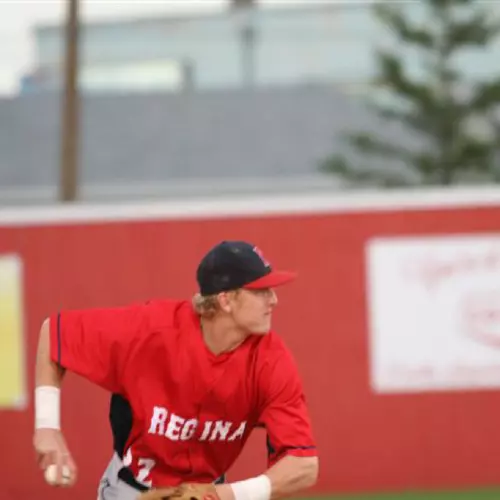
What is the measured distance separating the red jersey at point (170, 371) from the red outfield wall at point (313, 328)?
532cm

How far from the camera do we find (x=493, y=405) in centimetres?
1074

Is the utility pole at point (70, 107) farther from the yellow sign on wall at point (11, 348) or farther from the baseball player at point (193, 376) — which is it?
the baseball player at point (193, 376)

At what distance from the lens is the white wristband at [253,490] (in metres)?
4.95

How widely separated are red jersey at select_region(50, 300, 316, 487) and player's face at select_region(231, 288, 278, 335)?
0.17m

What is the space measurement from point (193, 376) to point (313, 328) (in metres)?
5.61

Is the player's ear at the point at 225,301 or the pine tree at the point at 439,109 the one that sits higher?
the pine tree at the point at 439,109

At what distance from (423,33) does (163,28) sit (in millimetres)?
8014

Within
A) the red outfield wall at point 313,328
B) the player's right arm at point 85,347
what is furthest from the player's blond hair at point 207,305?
the red outfield wall at point 313,328

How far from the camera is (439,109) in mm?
28609

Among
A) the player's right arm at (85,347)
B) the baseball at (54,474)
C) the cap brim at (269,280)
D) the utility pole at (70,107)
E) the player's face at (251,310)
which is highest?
the utility pole at (70,107)

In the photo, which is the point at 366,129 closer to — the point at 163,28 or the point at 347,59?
the point at 347,59

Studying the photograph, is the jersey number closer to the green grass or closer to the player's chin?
the player's chin

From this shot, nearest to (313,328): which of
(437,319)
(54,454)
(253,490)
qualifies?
(437,319)

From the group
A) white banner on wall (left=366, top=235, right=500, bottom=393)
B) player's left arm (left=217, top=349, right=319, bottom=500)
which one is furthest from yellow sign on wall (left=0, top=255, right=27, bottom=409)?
player's left arm (left=217, top=349, right=319, bottom=500)
